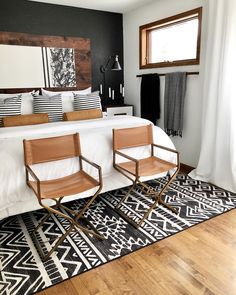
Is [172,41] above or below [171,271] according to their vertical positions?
above

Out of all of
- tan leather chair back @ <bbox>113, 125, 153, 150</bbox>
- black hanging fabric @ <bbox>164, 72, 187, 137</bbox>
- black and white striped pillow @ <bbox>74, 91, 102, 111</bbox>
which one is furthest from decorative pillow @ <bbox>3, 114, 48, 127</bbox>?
black hanging fabric @ <bbox>164, 72, 187, 137</bbox>

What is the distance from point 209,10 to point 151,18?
123 centimetres

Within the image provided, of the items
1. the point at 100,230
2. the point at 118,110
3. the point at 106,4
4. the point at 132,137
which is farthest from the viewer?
the point at 118,110

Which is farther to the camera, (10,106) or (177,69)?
(177,69)

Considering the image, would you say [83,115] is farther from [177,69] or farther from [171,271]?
[171,271]

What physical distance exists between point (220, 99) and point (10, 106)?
2472 mm

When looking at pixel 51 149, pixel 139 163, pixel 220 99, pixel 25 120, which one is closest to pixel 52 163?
pixel 51 149

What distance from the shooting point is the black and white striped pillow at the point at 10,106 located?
3.08 meters

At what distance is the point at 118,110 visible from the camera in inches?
173

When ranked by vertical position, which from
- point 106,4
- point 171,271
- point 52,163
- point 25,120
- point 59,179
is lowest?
point 171,271

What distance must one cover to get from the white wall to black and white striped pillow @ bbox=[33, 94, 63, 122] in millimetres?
1544

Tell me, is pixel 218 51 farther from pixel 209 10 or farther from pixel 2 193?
pixel 2 193

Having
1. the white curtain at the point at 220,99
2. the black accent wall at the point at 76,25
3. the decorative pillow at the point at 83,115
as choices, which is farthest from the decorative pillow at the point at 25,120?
the white curtain at the point at 220,99

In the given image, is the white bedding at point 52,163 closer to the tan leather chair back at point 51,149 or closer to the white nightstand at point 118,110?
the tan leather chair back at point 51,149
